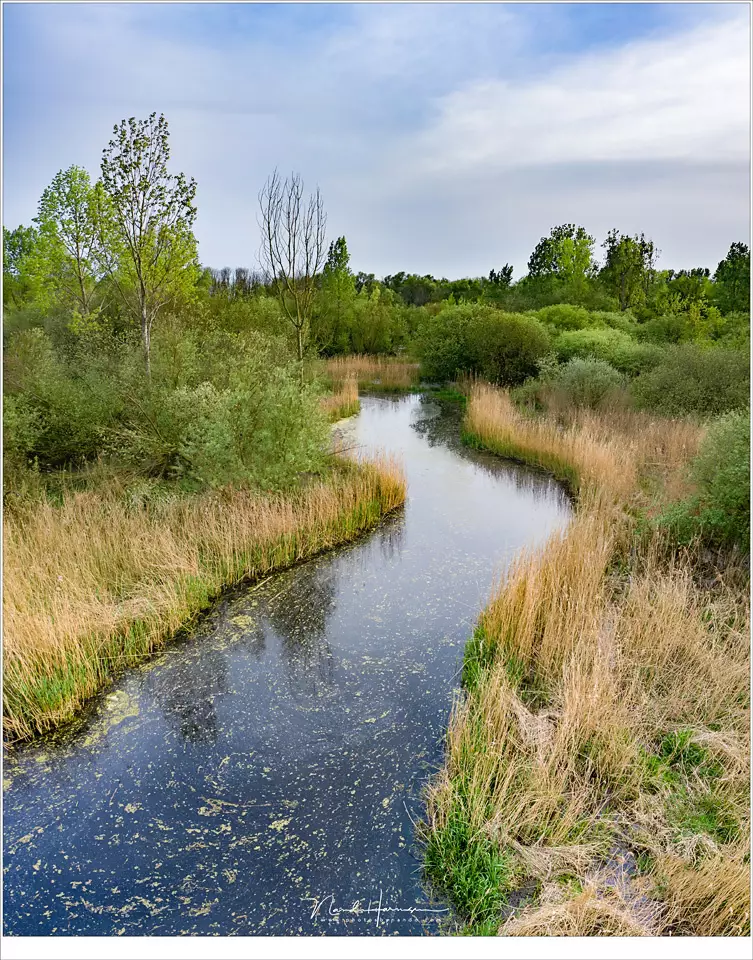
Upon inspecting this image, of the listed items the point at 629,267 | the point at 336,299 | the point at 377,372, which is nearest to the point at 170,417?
the point at 377,372

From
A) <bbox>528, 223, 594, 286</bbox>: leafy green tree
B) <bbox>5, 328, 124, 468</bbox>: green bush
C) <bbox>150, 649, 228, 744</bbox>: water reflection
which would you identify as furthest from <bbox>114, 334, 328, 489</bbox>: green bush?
<bbox>528, 223, 594, 286</bbox>: leafy green tree

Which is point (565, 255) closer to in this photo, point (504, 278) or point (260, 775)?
point (504, 278)

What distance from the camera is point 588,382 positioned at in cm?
1055

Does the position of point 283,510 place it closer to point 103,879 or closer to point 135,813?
point 135,813

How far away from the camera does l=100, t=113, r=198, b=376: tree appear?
6.24m

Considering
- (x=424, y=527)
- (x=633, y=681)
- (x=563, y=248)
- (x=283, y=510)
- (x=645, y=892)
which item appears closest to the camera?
(x=645, y=892)

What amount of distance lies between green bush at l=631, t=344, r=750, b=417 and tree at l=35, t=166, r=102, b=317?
7.68 meters

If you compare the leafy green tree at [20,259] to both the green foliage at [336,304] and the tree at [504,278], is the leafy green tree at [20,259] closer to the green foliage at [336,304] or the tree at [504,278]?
the green foliage at [336,304]

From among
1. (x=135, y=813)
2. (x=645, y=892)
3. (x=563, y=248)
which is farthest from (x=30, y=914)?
(x=563, y=248)

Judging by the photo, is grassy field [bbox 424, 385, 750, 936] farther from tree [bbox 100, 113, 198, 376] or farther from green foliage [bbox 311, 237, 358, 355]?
green foliage [bbox 311, 237, 358, 355]

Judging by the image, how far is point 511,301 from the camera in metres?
19.5

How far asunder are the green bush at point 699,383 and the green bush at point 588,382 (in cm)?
191

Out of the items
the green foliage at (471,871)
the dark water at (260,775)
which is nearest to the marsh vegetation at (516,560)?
the green foliage at (471,871)

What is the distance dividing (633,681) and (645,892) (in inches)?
45.2
